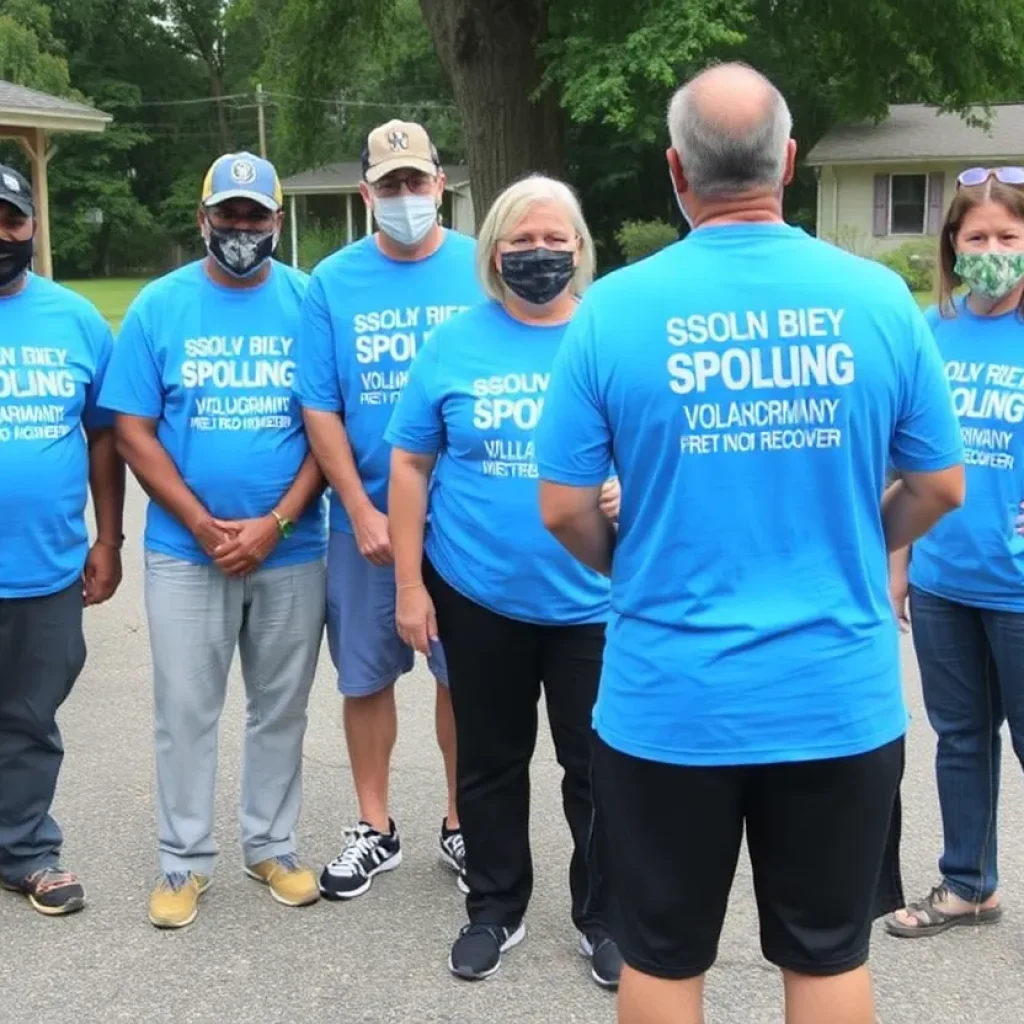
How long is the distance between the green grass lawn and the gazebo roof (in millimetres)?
5633

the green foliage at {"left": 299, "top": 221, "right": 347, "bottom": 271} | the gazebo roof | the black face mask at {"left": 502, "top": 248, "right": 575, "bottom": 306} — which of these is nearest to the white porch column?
the green foliage at {"left": 299, "top": 221, "right": 347, "bottom": 271}

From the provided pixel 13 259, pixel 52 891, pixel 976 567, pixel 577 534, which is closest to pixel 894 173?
pixel 976 567

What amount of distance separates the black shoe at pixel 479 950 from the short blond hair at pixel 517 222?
1.64 meters

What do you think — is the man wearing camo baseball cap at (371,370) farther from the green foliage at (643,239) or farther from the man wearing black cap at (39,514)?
the green foliage at (643,239)

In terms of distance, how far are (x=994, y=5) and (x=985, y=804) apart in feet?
45.0

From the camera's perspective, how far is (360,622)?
3.92 metres

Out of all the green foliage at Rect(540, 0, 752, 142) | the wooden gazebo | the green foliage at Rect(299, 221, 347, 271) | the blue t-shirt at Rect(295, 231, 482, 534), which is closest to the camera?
the blue t-shirt at Rect(295, 231, 482, 534)

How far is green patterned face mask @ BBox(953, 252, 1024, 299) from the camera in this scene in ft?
10.5

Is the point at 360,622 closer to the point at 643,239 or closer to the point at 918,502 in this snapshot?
the point at 918,502

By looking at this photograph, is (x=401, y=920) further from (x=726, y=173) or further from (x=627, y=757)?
(x=726, y=173)

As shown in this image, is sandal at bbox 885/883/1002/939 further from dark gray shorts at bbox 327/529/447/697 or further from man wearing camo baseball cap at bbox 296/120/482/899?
dark gray shorts at bbox 327/529/447/697

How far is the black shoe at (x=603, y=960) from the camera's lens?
331 cm

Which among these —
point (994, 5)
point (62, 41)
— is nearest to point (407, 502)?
point (994, 5)

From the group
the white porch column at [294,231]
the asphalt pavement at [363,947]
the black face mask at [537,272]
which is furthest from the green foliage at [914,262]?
the black face mask at [537,272]
